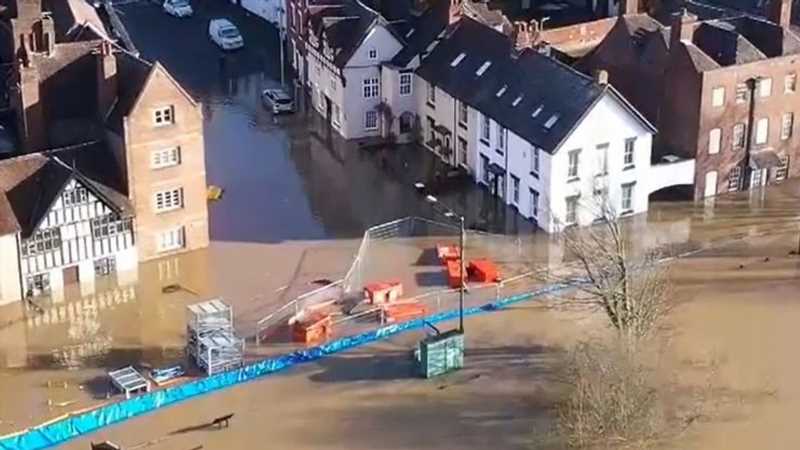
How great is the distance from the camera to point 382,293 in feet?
167

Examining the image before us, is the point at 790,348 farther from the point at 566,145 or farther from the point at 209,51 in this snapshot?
the point at 209,51

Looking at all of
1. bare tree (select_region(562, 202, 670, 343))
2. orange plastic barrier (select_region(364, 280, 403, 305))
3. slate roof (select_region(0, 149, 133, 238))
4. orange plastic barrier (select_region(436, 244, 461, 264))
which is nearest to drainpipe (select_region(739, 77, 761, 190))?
bare tree (select_region(562, 202, 670, 343))

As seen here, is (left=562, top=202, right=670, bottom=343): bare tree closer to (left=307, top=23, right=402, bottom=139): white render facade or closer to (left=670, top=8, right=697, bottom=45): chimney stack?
(left=670, top=8, right=697, bottom=45): chimney stack

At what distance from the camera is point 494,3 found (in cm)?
8881

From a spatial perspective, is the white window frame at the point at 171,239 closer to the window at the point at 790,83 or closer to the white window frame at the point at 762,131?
the white window frame at the point at 762,131

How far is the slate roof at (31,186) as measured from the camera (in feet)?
167

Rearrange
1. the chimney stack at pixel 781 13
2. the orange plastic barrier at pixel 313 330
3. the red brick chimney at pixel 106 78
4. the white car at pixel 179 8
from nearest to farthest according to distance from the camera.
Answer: the orange plastic barrier at pixel 313 330 → the red brick chimney at pixel 106 78 → the chimney stack at pixel 781 13 → the white car at pixel 179 8

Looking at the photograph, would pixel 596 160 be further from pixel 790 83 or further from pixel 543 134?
pixel 790 83

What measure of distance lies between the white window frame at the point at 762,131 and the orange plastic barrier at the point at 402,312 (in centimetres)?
2012

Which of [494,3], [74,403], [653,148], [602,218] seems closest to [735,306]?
[602,218]

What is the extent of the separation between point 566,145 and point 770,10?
15.2 metres

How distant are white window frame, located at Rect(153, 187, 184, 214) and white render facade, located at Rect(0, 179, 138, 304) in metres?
1.32

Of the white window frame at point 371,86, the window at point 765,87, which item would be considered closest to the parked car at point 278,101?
the white window frame at point 371,86

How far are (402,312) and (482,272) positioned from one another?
13.9 feet
